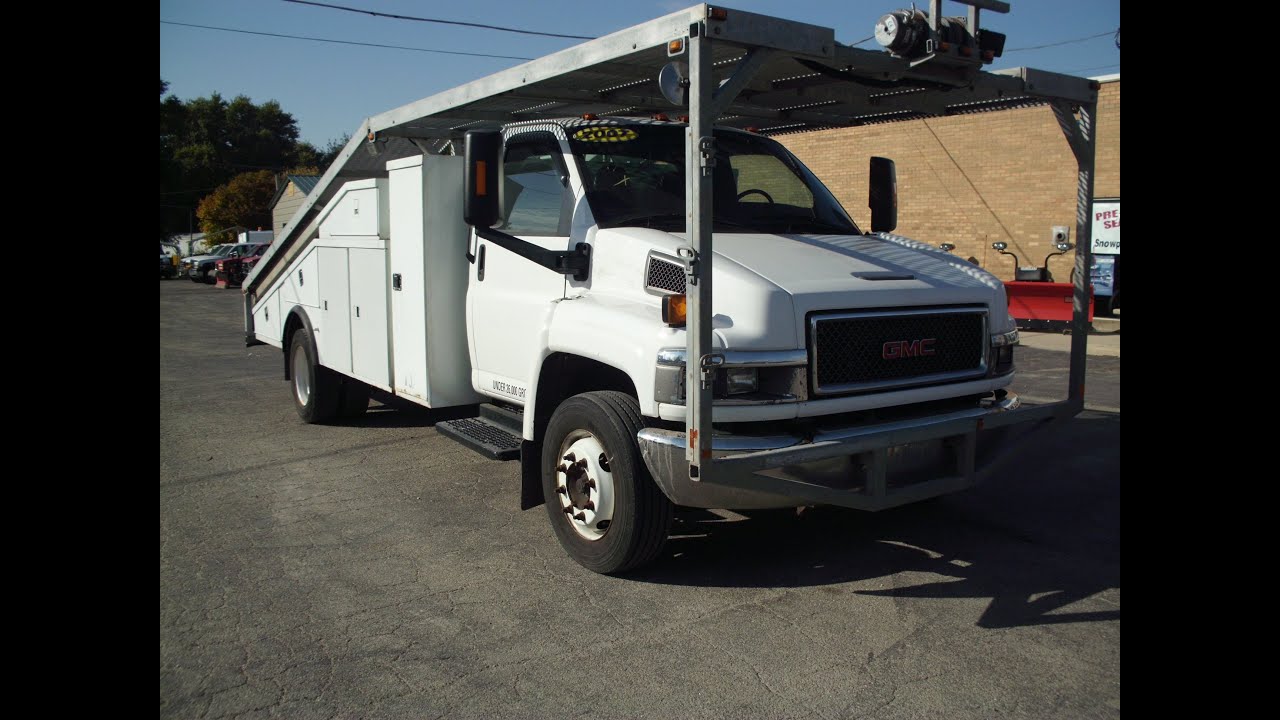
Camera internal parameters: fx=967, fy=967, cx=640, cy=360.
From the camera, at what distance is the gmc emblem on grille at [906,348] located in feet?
15.2

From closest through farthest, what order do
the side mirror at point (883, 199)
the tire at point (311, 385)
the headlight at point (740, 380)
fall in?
the headlight at point (740, 380) < the side mirror at point (883, 199) < the tire at point (311, 385)

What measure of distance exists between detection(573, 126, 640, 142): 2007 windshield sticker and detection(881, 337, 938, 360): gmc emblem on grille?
6.83 feet

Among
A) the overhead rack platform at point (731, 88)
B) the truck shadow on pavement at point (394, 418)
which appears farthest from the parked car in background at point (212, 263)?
the overhead rack platform at point (731, 88)

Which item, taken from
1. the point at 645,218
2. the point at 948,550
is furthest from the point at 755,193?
the point at 948,550

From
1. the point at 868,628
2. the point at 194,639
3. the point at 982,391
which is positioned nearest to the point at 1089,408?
the point at 982,391

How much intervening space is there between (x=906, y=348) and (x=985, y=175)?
17379 millimetres

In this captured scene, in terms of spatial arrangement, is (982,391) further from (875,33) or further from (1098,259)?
(1098,259)

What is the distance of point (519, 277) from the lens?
5.75 metres

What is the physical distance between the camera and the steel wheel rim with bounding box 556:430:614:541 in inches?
188

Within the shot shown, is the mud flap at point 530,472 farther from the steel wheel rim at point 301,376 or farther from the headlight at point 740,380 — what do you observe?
the steel wheel rim at point 301,376

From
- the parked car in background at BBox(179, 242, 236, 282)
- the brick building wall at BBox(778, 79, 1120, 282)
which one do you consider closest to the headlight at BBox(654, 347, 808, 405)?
the brick building wall at BBox(778, 79, 1120, 282)

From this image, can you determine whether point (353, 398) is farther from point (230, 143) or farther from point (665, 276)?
point (230, 143)

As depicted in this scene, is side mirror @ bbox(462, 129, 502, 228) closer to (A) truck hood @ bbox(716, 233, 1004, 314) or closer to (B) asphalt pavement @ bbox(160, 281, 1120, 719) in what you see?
(A) truck hood @ bbox(716, 233, 1004, 314)

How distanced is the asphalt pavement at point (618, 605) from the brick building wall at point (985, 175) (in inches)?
550
